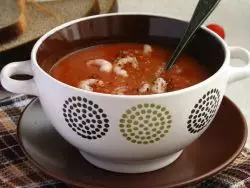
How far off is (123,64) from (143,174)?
18 cm

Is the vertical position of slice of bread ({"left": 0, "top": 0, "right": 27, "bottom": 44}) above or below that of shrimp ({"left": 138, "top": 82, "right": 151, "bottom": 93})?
below

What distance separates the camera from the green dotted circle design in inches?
28.6

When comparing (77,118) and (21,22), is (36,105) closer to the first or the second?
(77,118)

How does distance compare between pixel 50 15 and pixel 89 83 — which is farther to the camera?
pixel 50 15

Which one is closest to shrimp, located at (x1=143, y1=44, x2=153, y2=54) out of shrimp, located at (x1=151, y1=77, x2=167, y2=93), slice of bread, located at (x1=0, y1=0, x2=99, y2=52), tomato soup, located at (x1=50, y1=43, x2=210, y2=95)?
tomato soup, located at (x1=50, y1=43, x2=210, y2=95)

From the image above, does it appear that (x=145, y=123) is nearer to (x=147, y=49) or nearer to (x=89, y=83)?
(x=89, y=83)

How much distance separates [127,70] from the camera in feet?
2.77

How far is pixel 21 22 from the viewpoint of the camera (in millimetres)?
1410

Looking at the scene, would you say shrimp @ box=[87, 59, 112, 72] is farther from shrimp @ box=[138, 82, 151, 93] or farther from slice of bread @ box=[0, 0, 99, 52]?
slice of bread @ box=[0, 0, 99, 52]

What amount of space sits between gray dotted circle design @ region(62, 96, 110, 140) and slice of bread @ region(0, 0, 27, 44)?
64 cm

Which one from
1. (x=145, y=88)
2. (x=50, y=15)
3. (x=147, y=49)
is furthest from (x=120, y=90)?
(x=50, y=15)

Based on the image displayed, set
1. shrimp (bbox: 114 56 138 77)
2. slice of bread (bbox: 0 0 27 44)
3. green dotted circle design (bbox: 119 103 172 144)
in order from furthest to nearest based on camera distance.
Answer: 1. slice of bread (bbox: 0 0 27 44)
2. shrimp (bbox: 114 56 138 77)
3. green dotted circle design (bbox: 119 103 172 144)

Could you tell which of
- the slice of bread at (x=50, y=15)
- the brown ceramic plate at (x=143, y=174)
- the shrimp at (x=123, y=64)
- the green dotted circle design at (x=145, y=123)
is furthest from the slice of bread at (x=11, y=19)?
the green dotted circle design at (x=145, y=123)

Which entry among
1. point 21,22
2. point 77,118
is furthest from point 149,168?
point 21,22
